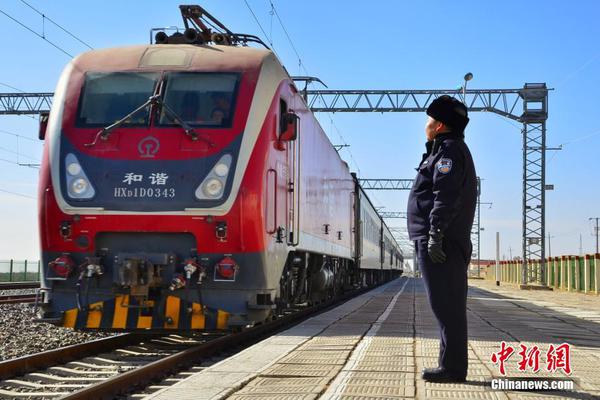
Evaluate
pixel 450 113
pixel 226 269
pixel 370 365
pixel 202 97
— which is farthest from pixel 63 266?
pixel 450 113

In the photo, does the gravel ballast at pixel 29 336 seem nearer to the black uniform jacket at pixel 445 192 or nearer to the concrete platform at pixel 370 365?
the concrete platform at pixel 370 365

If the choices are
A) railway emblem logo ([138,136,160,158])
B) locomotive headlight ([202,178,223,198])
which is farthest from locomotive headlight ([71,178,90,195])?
locomotive headlight ([202,178,223,198])

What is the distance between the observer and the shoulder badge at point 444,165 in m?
5.02

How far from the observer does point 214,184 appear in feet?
27.6

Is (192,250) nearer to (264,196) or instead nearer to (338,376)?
(264,196)

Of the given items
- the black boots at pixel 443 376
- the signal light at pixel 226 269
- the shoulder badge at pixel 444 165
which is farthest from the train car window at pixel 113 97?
the black boots at pixel 443 376

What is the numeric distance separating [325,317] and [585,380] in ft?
19.4

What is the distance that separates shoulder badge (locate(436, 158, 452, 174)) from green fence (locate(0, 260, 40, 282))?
32298mm

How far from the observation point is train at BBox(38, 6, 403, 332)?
8.32 m

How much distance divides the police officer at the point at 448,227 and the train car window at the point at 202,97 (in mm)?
3833

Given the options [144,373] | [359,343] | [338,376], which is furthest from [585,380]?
[144,373]

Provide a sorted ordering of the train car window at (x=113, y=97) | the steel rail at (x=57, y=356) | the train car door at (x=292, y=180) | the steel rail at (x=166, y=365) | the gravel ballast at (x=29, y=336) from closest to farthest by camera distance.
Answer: the steel rail at (x=166, y=365), the steel rail at (x=57, y=356), the train car window at (x=113, y=97), the gravel ballast at (x=29, y=336), the train car door at (x=292, y=180)

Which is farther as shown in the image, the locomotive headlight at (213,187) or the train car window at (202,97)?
the train car window at (202,97)

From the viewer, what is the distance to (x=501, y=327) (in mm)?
10078
